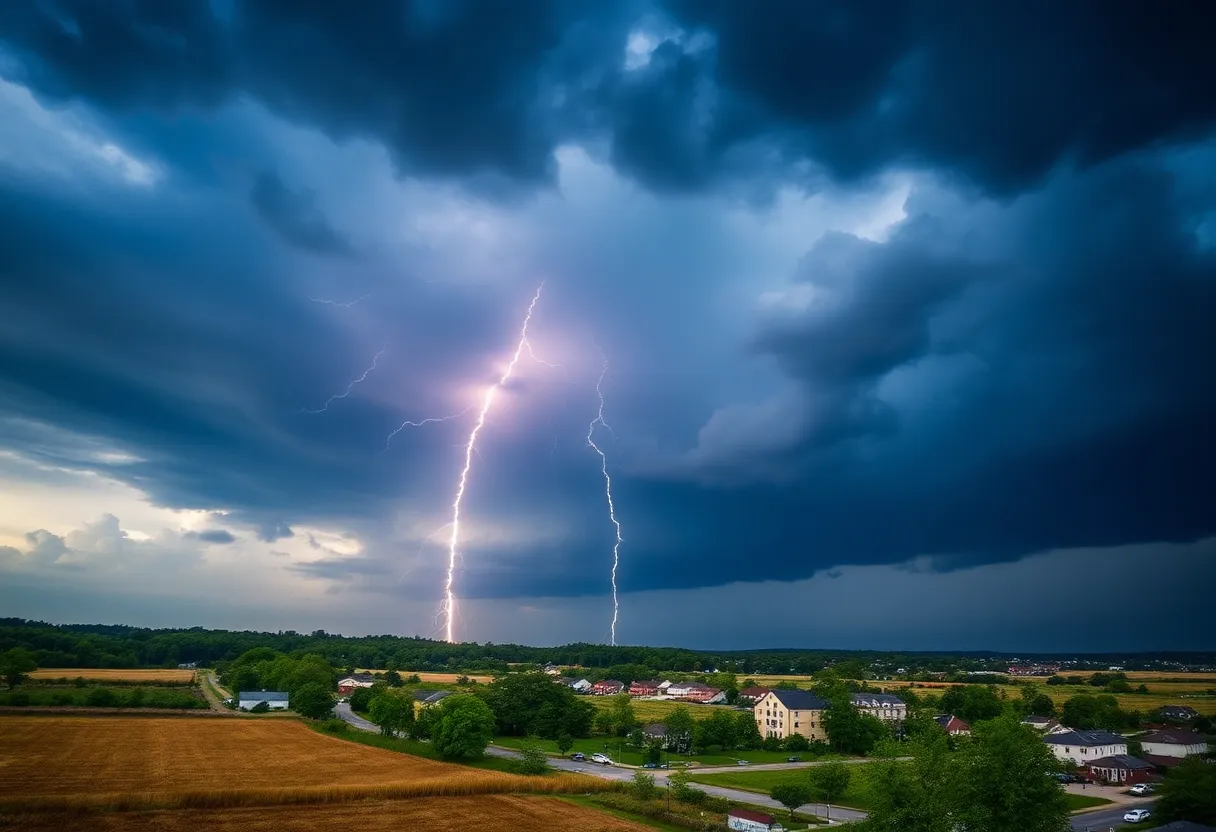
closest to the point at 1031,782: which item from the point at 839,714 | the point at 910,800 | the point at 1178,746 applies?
the point at 910,800

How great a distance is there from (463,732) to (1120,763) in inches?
2304

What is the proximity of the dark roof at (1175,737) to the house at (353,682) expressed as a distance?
12043cm

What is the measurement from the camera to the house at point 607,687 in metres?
145

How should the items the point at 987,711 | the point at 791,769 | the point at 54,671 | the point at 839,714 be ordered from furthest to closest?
the point at 54,671 < the point at 987,711 < the point at 839,714 < the point at 791,769

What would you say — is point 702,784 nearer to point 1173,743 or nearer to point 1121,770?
point 1121,770

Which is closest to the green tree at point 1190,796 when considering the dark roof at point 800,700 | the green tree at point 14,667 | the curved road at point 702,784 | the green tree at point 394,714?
the curved road at point 702,784

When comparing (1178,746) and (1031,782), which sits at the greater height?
(1031,782)

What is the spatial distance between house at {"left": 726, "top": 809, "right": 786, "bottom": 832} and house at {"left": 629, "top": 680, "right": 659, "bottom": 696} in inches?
4316

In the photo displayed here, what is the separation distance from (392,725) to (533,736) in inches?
621

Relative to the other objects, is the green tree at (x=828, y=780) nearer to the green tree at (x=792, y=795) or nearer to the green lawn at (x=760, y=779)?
the green lawn at (x=760, y=779)

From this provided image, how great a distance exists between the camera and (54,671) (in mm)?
133375

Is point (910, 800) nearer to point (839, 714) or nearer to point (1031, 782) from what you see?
point (1031, 782)

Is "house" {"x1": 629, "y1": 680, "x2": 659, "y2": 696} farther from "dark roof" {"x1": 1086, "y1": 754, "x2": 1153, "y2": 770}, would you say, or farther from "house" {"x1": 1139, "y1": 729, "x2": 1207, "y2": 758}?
"dark roof" {"x1": 1086, "y1": 754, "x2": 1153, "y2": 770}

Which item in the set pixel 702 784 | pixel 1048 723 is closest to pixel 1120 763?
pixel 1048 723
